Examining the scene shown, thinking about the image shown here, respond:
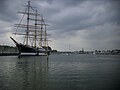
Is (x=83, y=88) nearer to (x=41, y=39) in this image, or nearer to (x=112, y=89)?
(x=112, y=89)

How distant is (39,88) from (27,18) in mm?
120968

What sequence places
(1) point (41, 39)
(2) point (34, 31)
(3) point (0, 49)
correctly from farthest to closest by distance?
(3) point (0, 49)
(1) point (41, 39)
(2) point (34, 31)

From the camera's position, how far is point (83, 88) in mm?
18109

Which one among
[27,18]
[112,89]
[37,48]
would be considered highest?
[27,18]

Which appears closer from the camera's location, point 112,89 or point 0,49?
point 112,89

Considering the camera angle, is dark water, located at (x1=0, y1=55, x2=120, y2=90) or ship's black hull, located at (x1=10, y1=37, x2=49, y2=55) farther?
ship's black hull, located at (x1=10, y1=37, x2=49, y2=55)

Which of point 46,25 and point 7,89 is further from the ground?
point 46,25

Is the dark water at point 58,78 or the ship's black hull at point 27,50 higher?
the ship's black hull at point 27,50

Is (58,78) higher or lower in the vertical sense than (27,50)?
lower

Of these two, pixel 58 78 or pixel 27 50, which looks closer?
pixel 58 78

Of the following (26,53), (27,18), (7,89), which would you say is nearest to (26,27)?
(27,18)

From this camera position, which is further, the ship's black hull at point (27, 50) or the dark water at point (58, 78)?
the ship's black hull at point (27, 50)

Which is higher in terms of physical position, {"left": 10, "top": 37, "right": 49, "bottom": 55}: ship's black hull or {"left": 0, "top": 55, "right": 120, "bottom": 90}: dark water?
{"left": 10, "top": 37, "right": 49, "bottom": 55}: ship's black hull

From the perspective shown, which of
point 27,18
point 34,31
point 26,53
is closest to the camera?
point 26,53
